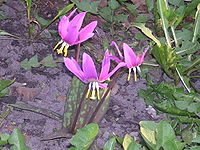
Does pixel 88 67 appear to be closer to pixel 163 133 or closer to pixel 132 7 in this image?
pixel 163 133

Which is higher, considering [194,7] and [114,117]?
[194,7]

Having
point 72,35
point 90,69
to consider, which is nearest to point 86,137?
point 90,69

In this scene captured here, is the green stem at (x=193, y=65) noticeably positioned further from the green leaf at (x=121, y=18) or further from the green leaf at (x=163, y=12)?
the green leaf at (x=121, y=18)

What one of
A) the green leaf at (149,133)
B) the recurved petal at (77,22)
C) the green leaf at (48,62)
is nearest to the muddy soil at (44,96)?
the green leaf at (48,62)

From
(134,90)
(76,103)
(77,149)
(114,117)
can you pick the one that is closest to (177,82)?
(134,90)

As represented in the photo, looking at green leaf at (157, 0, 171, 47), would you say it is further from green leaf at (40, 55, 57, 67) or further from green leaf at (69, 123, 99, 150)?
green leaf at (69, 123, 99, 150)

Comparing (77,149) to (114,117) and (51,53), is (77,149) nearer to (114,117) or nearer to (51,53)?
(114,117)

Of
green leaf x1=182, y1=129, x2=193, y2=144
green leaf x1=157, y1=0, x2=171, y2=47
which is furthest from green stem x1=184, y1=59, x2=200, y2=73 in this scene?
green leaf x1=182, y1=129, x2=193, y2=144
